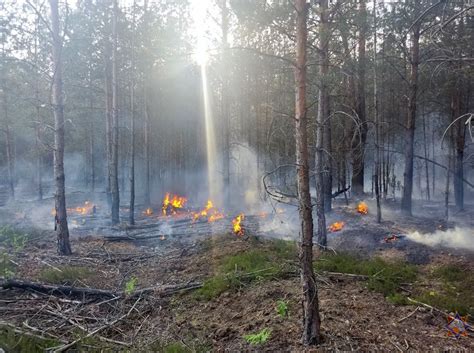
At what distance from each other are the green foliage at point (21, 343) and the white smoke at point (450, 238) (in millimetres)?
10947

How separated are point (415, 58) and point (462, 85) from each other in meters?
4.44

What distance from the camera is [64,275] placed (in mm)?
8828

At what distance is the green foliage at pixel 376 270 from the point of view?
7.66 metres

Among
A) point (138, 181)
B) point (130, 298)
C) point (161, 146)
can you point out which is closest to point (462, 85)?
point (130, 298)

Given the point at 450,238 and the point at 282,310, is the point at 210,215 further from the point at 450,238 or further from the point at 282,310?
the point at 282,310

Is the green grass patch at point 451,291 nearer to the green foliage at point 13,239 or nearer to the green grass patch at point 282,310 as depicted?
the green grass patch at point 282,310

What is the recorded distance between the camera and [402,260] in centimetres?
1020

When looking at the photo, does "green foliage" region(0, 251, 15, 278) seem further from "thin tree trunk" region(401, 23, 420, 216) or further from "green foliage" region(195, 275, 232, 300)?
"thin tree trunk" region(401, 23, 420, 216)

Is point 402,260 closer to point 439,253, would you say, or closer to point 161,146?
point 439,253

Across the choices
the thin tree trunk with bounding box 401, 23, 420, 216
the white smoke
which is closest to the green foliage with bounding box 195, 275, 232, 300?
the white smoke

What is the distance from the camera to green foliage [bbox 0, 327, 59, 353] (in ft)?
17.6

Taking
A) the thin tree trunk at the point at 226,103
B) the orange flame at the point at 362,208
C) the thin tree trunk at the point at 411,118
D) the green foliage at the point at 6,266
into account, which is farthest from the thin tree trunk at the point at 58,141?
the thin tree trunk at the point at 411,118

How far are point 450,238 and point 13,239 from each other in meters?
15.3

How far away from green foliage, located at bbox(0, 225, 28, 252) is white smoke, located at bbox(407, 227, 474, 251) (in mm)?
13249
